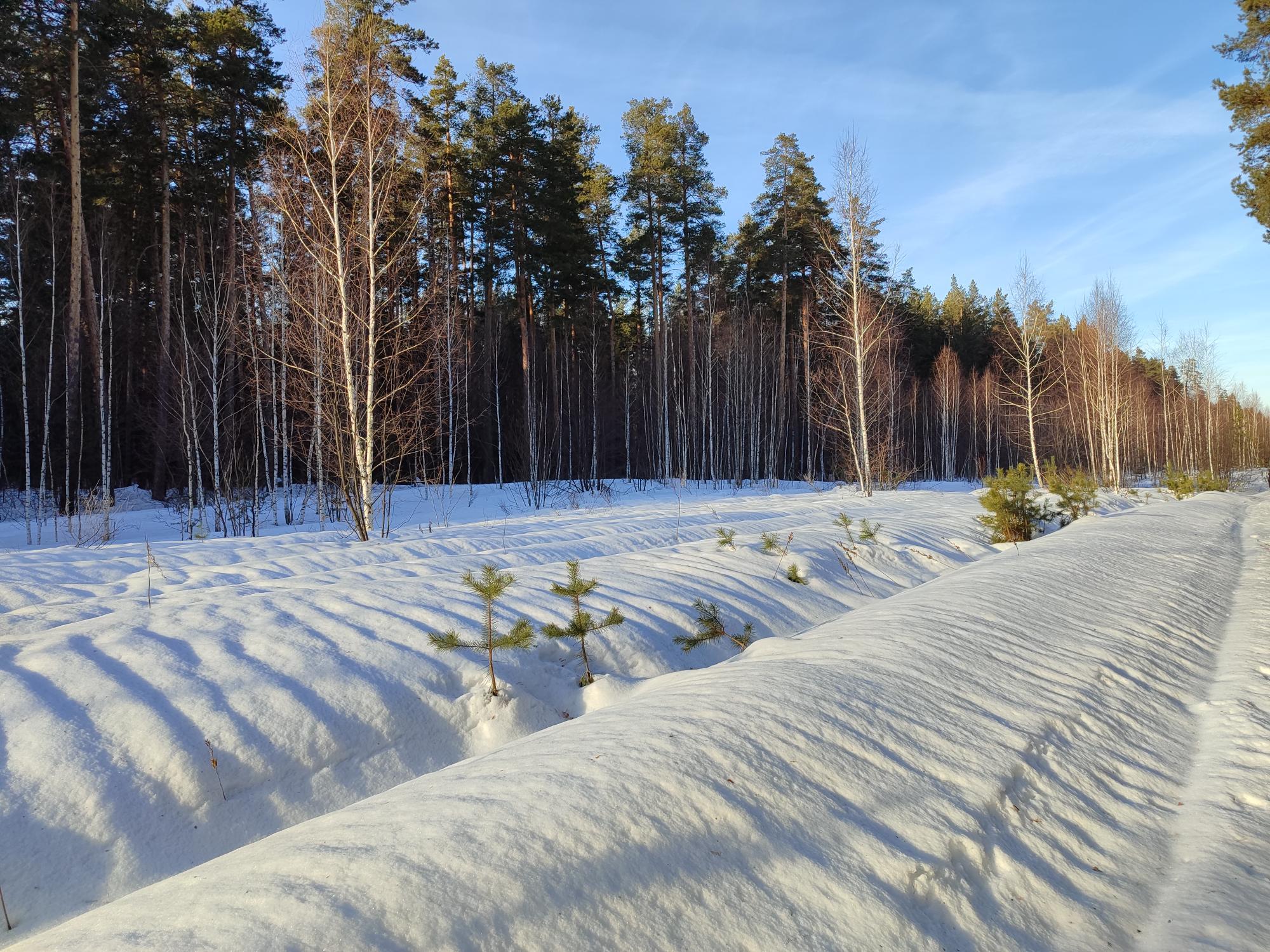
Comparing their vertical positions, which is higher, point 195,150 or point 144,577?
point 195,150

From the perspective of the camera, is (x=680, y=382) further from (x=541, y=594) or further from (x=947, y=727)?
(x=947, y=727)

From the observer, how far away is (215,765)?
2.82 m

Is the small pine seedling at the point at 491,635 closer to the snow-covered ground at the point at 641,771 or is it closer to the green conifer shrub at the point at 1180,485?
the snow-covered ground at the point at 641,771

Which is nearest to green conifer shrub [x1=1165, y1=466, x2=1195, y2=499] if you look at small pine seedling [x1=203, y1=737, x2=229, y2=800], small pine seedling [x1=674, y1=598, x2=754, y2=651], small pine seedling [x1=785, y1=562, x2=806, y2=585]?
small pine seedling [x1=785, y1=562, x2=806, y2=585]

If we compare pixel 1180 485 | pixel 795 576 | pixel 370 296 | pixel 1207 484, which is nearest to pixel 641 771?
pixel 795 576

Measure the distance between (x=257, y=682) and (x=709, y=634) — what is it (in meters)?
2.65

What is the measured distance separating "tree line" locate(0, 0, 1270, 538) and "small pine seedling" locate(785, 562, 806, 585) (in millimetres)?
5990

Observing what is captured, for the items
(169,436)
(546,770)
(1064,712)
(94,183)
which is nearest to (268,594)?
(546,770)

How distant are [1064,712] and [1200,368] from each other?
4524 centimetres

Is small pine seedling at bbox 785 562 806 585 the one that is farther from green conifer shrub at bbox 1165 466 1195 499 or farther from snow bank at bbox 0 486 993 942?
green conifer shrub at bbox 1165 466 1195 499

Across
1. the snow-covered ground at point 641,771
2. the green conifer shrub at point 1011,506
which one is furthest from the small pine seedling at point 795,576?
the green conifer shrub at point 1011,506

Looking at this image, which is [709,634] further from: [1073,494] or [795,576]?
[1073,494]

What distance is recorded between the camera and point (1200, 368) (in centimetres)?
3631

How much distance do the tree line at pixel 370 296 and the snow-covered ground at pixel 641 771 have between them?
5.83m
